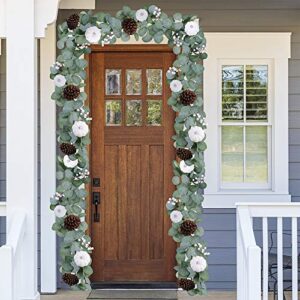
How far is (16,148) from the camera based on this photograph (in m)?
4.43

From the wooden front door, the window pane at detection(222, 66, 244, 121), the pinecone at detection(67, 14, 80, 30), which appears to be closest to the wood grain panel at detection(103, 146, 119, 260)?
the wooden front door

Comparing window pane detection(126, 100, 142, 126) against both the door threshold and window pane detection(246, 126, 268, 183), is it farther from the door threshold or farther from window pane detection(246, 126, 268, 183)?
the door threshold

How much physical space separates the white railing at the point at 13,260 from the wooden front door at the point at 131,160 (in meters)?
1.62

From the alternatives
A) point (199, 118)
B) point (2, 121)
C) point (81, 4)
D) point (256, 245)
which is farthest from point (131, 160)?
point (256, 245)

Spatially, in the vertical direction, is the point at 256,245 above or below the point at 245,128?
below

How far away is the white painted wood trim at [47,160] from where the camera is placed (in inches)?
226

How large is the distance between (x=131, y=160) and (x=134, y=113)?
455 mm

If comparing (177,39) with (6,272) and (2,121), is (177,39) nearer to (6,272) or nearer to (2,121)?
(2,121)

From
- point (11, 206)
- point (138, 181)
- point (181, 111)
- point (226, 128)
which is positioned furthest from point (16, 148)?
point (226, 128)

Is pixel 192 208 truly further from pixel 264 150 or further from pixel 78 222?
pixel 264 150

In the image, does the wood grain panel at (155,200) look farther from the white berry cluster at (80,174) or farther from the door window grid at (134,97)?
the white berry cluster at (80,174)

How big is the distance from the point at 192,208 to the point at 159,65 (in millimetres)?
1782

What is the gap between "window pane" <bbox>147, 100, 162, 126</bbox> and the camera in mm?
5926

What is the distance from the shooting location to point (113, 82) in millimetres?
5941
